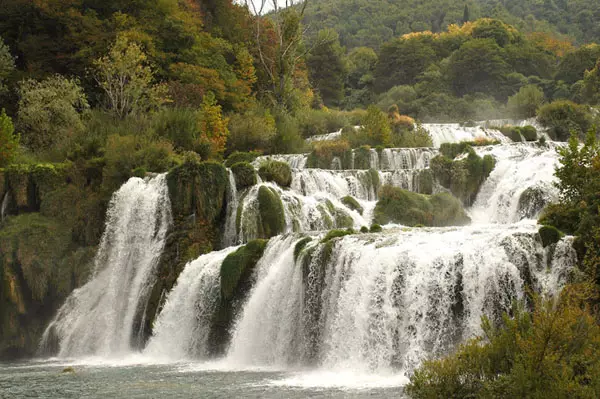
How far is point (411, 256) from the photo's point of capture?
19.9m

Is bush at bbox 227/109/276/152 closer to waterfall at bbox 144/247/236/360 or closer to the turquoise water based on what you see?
waterfall at bbox 144/247/236/360

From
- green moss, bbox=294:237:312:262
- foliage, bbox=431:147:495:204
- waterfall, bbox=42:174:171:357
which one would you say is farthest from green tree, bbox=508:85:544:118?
green moss, bbox=294:237:312:262

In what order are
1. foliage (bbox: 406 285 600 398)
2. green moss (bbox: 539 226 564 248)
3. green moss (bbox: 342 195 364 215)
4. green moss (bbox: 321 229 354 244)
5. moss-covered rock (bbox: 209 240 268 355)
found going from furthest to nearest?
green moss (bbox: 342 195 364 215) < moss-covered rock (bbox: 209 240 268 355) < green moss (bbox: 321 229 354 244) < green moss (bbox: 539 226 564 248) < foliage (bbox: 406 285 600 398)

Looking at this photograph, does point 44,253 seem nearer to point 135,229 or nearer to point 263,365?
point 135,229

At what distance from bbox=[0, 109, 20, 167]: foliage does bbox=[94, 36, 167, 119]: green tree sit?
6969 millimetres

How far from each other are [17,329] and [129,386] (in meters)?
11.8

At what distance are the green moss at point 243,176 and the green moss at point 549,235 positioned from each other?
14.1 metres

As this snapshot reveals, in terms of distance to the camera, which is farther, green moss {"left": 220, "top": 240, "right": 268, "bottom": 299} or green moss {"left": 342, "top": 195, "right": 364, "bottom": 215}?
green moss {"left": 342, "top": 195, "right": 364, "bottom": 215}

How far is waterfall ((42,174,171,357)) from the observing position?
2819 centimetres

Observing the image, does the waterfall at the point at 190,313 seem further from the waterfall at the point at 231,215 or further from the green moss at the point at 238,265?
the waterfall at the point at 231,215

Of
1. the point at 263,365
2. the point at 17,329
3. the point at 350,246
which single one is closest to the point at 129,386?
the point at 263,365

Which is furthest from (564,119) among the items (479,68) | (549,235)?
(479,68)

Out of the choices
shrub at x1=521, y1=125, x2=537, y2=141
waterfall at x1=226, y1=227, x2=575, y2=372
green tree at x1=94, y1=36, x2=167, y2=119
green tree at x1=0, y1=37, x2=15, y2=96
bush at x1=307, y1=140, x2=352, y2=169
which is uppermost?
green tree at x1=0, y1=37, x2=15, y2=96

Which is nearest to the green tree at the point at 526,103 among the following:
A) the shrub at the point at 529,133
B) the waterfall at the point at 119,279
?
the shrub at the point at 529,133
